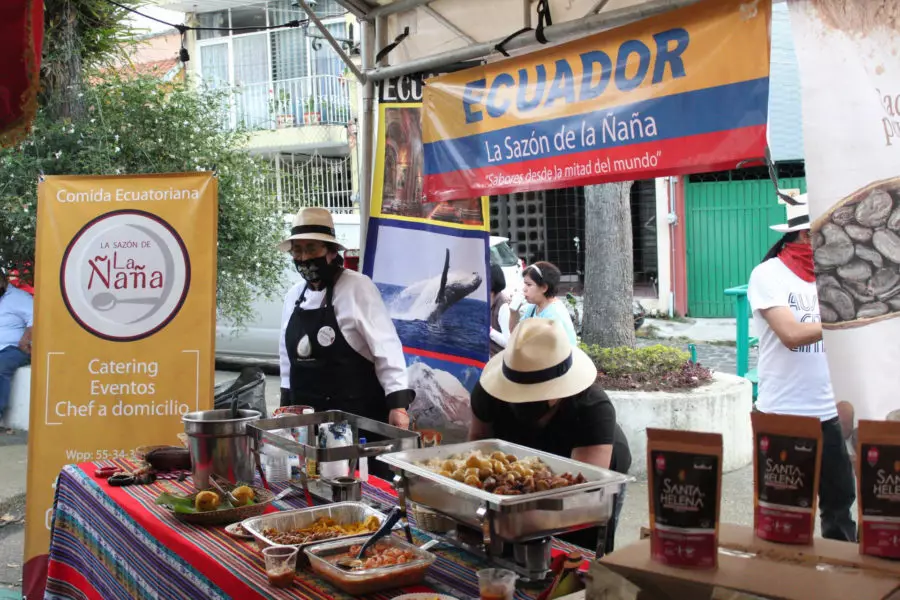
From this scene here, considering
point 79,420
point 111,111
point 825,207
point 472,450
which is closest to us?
point 825,207

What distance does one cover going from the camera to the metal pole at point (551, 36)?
349 centimetres

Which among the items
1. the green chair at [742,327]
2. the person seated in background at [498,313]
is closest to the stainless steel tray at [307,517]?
the person seated in background at [498,313]

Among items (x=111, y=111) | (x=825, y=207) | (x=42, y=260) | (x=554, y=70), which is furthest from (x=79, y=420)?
(x=111, y=111)

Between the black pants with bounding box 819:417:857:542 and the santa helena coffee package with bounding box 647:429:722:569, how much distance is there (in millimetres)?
2471

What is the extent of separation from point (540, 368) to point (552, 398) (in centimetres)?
12

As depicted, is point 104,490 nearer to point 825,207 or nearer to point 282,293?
point 825,207

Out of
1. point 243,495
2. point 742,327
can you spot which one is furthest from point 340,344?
point 742,327

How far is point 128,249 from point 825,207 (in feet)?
11.6

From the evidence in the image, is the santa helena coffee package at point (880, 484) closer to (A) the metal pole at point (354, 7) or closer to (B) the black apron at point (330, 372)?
(B) the black apron at point (330, 372)

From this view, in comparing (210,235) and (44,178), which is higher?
(44,178)

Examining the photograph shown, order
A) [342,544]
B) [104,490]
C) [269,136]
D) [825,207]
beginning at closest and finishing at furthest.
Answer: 1. [342,544]
2. [825,207]
3. [104,490]
4. [269,136]

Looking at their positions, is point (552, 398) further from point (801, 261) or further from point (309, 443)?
point (801, 261)

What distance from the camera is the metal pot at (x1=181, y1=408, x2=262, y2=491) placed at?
3369 mm

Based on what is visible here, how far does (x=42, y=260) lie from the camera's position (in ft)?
15.1
